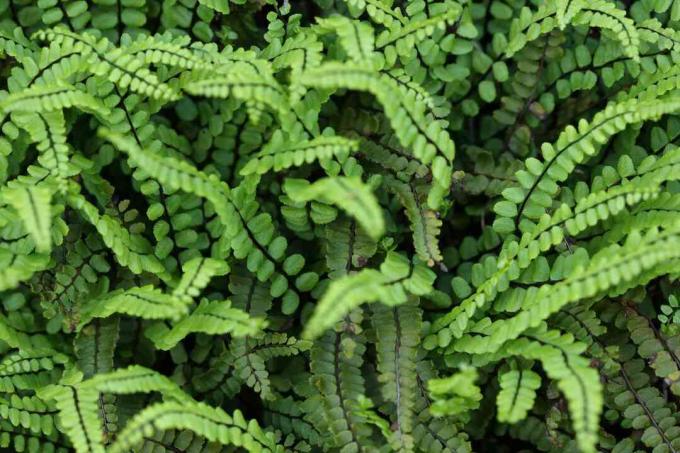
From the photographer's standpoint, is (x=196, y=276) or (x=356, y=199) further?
(x=196, y=276)

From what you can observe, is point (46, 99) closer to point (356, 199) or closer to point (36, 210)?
point (36, 210)

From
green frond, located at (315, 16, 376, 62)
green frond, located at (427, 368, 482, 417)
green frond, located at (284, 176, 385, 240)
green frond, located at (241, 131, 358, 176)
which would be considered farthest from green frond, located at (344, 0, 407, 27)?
green frond, located at (427, 368, 482, 417)

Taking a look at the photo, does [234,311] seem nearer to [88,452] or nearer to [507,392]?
[88,452]

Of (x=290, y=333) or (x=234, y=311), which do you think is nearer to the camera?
(x=234, y=311)

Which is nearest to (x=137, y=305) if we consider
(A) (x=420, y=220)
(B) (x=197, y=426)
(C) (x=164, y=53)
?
(B) (x=197, y=426)

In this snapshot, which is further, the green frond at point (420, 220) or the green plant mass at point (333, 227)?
the green frond at point (420, 220)

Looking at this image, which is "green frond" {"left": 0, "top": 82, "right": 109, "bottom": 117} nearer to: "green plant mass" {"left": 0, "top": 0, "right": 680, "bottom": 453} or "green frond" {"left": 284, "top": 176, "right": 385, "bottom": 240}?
"green plant mass" {"left": 0, "top": 0, "right": 680, "bottom": 453}

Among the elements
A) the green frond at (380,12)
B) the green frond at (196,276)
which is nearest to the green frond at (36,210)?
the green frond at (196,276)

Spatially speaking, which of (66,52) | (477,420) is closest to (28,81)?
(66,52)

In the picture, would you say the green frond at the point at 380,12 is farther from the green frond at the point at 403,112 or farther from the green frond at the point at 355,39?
the green frond at the point at 403,112
